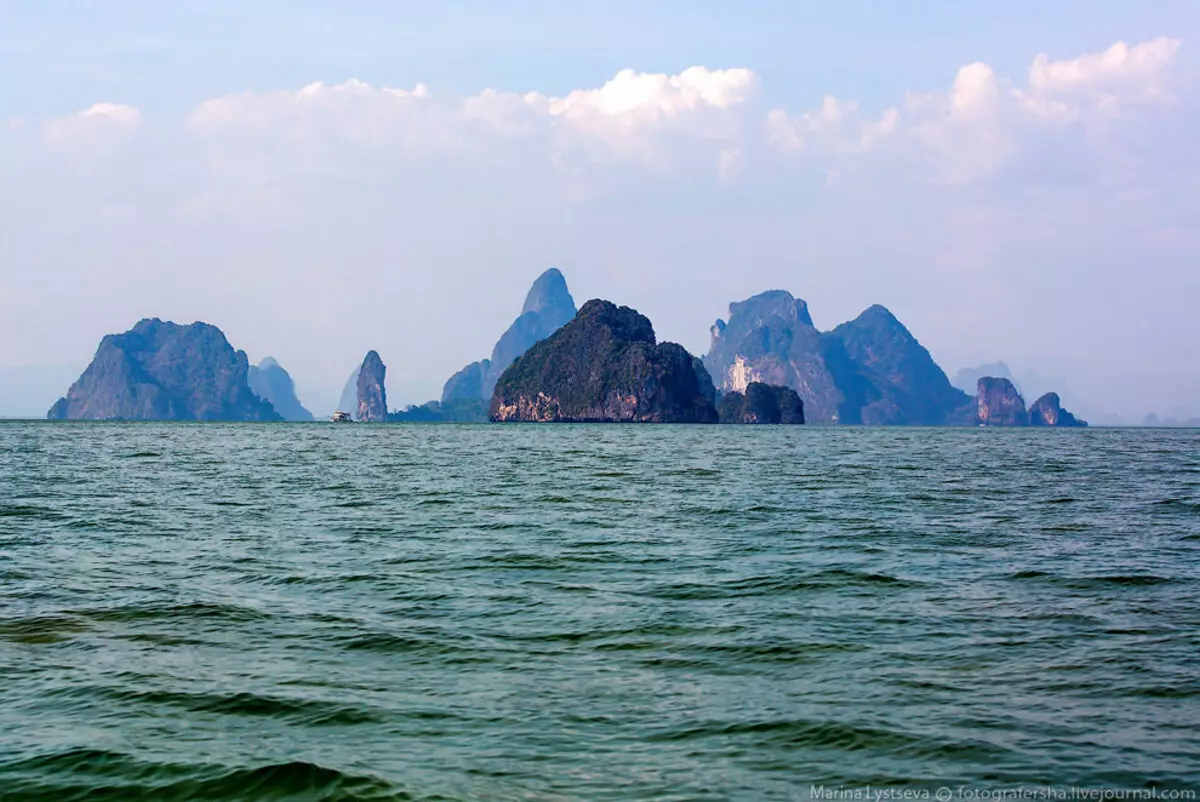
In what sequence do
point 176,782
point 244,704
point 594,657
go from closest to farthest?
1. point 176,782
2. point 244,704
3. point 594,657

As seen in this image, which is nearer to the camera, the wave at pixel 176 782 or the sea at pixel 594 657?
the wave at pixel 176 782

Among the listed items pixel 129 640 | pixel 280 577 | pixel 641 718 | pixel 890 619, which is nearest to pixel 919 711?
pixel 641 718

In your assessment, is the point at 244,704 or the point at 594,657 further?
the point at 594,657

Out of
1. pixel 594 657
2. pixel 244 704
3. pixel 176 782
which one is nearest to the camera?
pixel 176 782

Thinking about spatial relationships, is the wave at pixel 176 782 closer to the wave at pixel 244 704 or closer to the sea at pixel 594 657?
the sea at pixel 594 657

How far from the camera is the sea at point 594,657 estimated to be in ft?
35.9

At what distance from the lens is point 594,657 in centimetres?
1572

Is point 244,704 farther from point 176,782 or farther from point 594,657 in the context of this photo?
point 594,657

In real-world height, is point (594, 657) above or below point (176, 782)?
above

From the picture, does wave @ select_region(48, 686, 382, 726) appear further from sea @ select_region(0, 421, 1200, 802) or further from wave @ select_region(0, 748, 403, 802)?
wave @ select_region(0, 748, 403, 802)

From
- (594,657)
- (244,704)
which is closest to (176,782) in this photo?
(244,704)

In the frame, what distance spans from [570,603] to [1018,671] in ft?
27.5

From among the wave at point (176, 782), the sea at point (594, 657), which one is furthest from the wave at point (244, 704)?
the wave at point (176, 782)

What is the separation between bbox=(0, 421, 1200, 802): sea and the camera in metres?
10.9
